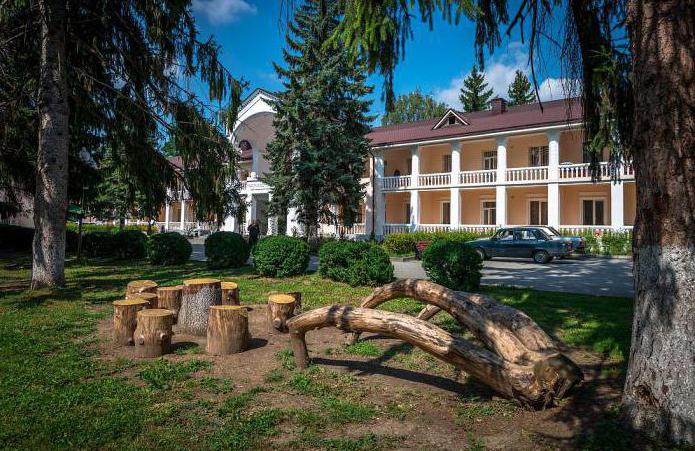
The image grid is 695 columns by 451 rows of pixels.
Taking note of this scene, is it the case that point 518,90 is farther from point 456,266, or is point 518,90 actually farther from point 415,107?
point 456,266

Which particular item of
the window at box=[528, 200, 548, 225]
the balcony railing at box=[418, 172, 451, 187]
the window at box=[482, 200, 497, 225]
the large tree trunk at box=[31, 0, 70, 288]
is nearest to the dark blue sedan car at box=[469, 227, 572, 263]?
the window at box=[528, 200, 548, 225]

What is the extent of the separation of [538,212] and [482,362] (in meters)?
26.9

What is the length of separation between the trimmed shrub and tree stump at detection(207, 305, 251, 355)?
5043 mm

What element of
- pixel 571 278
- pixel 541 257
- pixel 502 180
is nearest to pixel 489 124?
pixel 502 180

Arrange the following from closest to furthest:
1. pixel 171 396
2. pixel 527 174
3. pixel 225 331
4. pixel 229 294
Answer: pixel 171 396
pixel 225 331
pixel 229 294
pixel 527 174

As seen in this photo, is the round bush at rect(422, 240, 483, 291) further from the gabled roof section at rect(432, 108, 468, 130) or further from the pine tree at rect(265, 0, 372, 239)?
the gabled roof section at rect(432, 108, 468, 130)

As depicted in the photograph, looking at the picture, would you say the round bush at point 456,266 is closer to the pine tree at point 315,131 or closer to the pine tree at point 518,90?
the pine tree at point 315,131

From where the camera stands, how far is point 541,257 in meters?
18.3

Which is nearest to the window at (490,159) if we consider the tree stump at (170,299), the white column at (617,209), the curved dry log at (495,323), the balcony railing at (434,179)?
the balcony railing at (434,179)

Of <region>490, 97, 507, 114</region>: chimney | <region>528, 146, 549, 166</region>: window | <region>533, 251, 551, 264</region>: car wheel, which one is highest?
<region>490, 97, 507, 114</region>: chimney

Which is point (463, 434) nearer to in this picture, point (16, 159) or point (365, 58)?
point (365, 58)

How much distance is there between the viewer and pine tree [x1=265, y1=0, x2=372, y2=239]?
72.0ft

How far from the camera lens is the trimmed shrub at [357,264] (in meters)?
10.2

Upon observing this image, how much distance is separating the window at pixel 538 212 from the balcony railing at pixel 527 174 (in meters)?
2.89
